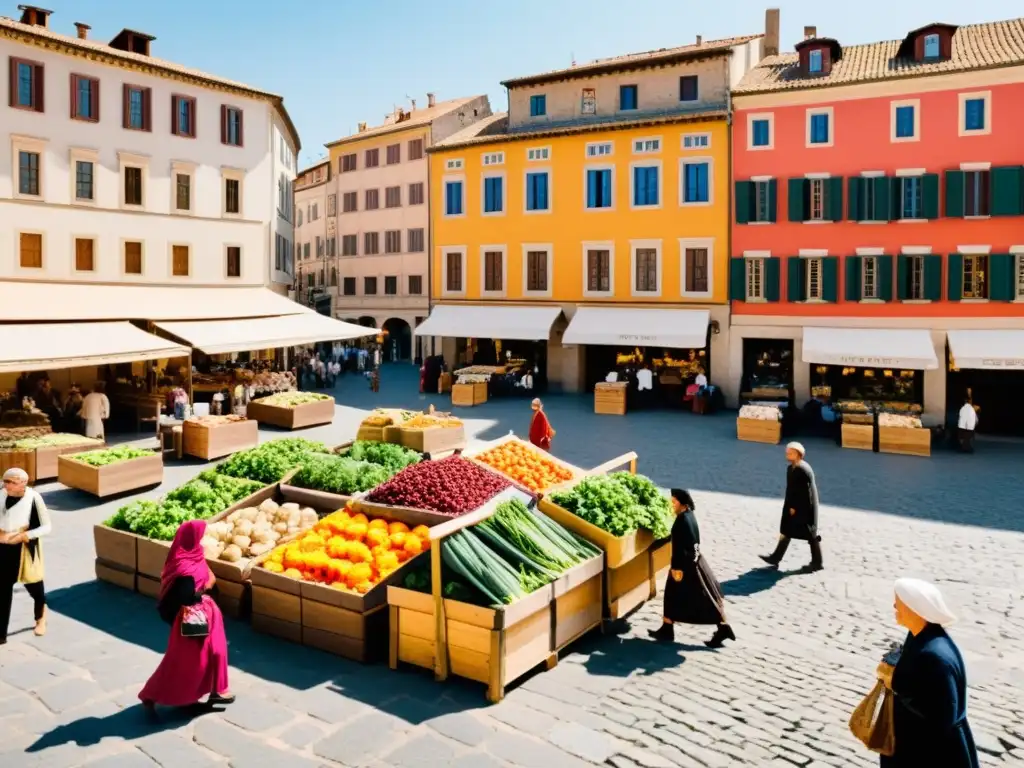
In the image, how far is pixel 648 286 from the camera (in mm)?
29766

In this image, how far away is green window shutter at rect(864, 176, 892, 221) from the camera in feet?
84.6

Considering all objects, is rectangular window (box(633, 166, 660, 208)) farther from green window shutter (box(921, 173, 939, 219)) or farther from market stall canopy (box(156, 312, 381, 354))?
market stall canopy (box(156, 312, 381, 354))

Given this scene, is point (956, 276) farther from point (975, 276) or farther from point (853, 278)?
point (853, 278)

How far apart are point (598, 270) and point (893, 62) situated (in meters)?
11.4

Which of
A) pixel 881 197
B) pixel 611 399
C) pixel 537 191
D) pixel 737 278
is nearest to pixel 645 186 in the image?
pixel 537 191

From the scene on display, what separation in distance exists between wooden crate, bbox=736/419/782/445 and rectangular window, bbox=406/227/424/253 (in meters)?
28.3

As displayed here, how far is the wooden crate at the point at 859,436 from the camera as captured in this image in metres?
20.6

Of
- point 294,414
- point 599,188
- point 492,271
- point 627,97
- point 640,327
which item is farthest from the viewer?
point 492,271

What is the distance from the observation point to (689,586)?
8023 millimetres

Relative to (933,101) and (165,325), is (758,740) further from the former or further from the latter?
(933,101)

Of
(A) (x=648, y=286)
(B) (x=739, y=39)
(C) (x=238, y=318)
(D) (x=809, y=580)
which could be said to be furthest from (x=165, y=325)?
(B) (x=739, y=39)

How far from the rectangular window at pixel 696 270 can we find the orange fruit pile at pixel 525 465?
18.8m

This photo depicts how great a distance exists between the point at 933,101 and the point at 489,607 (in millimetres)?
24400

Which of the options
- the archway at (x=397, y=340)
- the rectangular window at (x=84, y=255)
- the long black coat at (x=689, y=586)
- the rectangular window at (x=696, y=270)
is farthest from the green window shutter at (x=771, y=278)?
the archway at (x=397, y=340)
